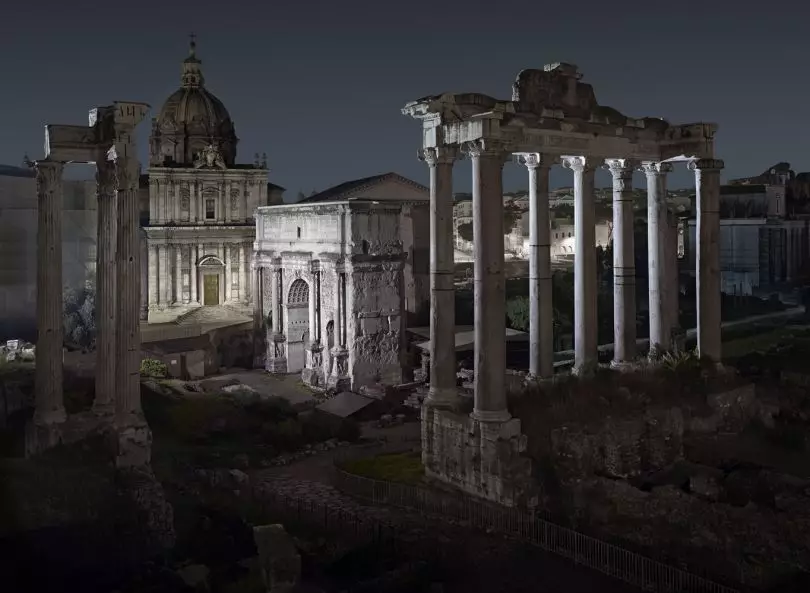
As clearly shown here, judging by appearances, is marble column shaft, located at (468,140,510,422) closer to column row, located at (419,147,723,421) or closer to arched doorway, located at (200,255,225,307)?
column row, located at (419,147,723,421)

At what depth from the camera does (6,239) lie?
4159cm

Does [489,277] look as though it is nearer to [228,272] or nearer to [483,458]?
[483,458]

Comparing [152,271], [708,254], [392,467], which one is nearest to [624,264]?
[708,254]

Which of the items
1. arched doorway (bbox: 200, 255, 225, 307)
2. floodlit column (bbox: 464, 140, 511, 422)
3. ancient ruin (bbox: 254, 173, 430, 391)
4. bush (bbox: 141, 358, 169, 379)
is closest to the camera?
floodlit column (bbox: 464, 140, 511, 422)

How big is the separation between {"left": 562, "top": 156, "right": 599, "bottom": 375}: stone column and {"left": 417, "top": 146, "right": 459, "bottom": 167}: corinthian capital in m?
3.95

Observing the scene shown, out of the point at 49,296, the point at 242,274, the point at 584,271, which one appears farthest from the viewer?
the point at 242,274

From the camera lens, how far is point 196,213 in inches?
1901

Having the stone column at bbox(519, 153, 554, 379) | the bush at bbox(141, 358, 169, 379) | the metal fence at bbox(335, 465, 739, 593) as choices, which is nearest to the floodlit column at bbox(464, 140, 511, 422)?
the metal fence at bbox(335, 465, 739, 593)

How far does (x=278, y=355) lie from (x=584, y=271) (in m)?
22.3

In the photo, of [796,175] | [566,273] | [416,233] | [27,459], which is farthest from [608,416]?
[796,175]

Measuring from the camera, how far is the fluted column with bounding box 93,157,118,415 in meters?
17.9

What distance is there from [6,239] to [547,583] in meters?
36.7

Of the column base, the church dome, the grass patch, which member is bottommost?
the grass patch

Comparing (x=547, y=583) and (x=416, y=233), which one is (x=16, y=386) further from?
(x=416, y=233)
